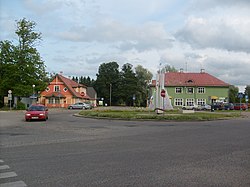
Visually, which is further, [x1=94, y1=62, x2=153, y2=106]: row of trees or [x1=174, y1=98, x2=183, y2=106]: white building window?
[x1=94, y1=62, x2=153, y2=106]: row of trees

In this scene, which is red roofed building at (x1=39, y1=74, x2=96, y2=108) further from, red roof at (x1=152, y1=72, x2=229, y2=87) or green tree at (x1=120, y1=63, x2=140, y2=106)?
green tree at (x1=120, y1=63, x2=140, y2=106)

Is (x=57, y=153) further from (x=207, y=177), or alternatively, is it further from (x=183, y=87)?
(x=183, y=87)

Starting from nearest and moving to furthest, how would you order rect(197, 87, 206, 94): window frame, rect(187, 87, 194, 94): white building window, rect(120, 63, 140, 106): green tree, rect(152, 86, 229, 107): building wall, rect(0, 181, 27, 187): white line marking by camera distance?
rect(0, 181, 27, 187): white line marking, rect(152, 86, 229, 107): building wall, rect(197, 87, 206, 94): window frame, rect(187, 87, 194, 94): white building window, rect(120, 63, 140, 106): green tree

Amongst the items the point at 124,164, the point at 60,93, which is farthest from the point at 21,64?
the point at 124,164

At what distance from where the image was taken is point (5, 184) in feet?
21.3

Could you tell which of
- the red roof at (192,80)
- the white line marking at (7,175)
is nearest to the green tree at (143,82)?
the red roof at (192,80)

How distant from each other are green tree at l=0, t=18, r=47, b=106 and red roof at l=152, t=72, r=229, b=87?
35.6m

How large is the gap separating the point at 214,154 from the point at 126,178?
4442 mm

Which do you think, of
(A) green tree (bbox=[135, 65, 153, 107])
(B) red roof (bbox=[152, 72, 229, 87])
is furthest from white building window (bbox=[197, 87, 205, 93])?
(A) green tree (bbox=[135, 65, 153, 107])

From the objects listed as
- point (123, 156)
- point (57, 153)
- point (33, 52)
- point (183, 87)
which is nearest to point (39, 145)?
point (57, 153)

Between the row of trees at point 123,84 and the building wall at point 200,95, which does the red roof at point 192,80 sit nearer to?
the building wall at point 200,95

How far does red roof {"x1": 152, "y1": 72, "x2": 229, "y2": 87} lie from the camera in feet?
272

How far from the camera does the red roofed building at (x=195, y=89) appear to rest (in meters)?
82.2

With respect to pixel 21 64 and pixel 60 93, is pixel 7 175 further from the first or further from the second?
pixel 60 93
